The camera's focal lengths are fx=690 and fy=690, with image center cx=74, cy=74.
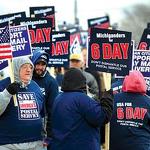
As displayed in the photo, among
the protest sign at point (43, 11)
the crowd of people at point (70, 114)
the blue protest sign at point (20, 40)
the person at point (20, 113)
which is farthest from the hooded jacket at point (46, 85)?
the protest sign at point (43, 11)

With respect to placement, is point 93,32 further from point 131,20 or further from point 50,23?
point 131,20

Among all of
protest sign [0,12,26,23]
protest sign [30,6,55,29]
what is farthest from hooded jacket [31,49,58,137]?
protest sign [30,6,55,29]

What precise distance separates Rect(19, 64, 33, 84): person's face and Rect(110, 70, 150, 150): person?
1.23 metres

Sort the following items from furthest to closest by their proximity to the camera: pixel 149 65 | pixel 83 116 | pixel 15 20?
pixel 15 20 → pixel 149 65 → pixel 83 116

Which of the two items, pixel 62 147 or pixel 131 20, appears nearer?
pixel 62 147

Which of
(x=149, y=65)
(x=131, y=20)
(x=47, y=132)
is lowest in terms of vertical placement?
(x=131, y=20)

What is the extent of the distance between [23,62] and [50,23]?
8.29 ft

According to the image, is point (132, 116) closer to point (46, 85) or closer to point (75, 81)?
point (75, 81)

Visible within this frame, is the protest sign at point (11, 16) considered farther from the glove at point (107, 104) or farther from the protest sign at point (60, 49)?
the glove at point (107, 104)

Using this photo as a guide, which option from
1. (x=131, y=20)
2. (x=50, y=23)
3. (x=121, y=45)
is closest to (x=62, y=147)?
(x=121, y=45)

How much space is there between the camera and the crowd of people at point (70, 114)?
7.86 metres

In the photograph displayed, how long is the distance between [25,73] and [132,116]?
146 centimetres

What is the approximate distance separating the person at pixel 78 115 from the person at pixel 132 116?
2.44ft

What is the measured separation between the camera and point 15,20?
1062 centimetres
